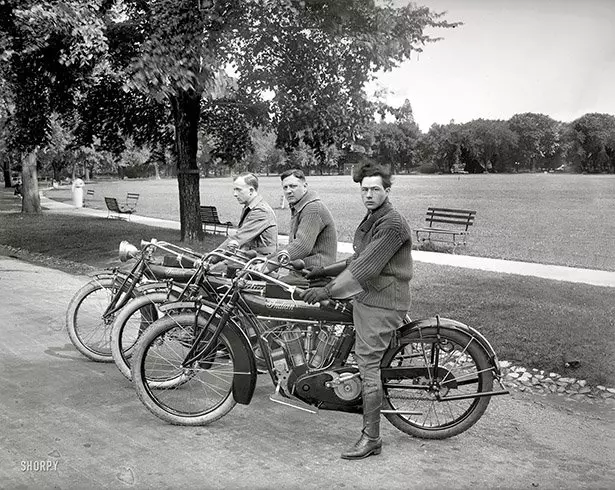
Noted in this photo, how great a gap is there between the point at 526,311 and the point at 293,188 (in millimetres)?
3456

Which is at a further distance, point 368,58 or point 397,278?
point 368,58

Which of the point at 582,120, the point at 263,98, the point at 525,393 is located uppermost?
the point at 263,98

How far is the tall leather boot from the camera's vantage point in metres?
3.78

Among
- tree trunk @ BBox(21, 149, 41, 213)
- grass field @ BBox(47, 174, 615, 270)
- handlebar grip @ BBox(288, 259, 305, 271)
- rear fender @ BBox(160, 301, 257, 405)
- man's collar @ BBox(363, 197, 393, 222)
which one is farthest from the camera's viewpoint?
tree trunk @ BBox(21, 149, 41, 213)

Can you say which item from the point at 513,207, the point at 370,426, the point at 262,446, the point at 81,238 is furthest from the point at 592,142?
the point at 81,238

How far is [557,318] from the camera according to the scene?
671 centimetres

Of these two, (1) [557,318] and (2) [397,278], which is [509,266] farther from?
(2) [397,278]

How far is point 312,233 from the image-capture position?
15.8 feet

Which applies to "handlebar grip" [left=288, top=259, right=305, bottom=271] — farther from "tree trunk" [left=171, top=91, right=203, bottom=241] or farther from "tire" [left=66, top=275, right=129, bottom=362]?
"tree trunk" [left=171, top=91, right=203, bottom=241]

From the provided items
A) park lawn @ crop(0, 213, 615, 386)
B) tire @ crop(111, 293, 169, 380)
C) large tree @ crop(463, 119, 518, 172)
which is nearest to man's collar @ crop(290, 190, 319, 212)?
tire @ crop(111, 293, 169, 380)

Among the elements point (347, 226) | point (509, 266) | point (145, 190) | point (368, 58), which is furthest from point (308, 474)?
point (145, 190)

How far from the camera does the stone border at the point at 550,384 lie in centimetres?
501

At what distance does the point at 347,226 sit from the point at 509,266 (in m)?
6.33

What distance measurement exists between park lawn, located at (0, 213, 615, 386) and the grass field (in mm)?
1185
